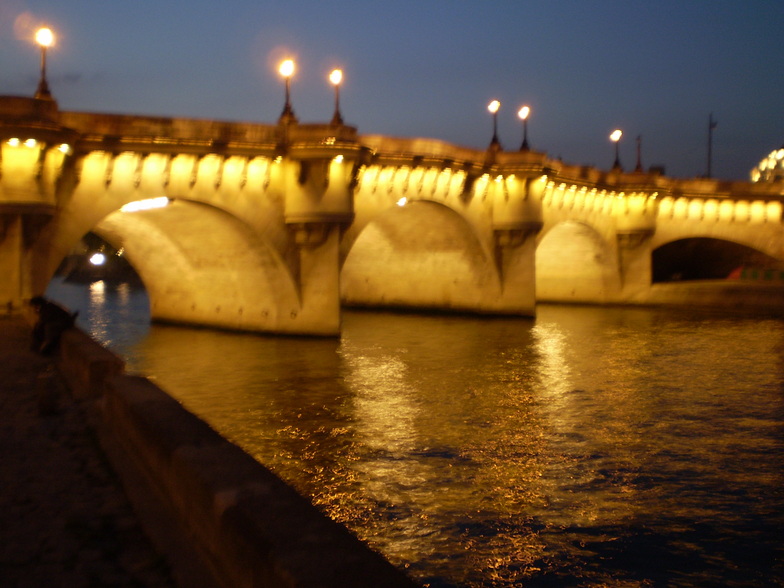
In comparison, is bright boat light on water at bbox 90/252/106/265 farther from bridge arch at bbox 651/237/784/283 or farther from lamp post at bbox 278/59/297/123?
lamp post at bbox 278/59/297/123

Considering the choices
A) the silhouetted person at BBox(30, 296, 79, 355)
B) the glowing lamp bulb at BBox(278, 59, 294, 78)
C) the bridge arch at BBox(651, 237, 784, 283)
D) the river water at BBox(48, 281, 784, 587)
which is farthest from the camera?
the bridge arch at BBox(651, 237, 784, 283)

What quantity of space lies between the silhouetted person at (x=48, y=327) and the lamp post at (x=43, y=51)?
657 cm

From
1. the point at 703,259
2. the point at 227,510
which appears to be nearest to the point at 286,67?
the point at 227,510

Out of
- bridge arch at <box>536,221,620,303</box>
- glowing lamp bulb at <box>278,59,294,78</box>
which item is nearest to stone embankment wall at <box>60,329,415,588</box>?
glowing lamp bulb at <box>278,59,294,78</box>

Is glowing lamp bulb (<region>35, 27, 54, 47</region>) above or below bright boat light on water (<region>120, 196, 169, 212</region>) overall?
above

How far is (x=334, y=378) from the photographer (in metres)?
18.2

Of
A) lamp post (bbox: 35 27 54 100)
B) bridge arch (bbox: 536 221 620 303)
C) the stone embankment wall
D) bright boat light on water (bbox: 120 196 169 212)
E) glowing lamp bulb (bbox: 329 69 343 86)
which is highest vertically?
glowing lamp bulb (bbox: 329 69 343 86)

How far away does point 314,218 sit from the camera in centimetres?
2295

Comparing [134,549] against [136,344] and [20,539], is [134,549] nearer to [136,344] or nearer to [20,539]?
[20,539]

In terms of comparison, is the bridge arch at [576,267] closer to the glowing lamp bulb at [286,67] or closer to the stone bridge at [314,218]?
the stone bridge at [314,218]

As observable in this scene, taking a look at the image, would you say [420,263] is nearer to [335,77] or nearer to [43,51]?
[335,77]

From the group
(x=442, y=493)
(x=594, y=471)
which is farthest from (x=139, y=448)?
(x=594, y=471)

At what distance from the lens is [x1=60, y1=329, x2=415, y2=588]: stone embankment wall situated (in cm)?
347

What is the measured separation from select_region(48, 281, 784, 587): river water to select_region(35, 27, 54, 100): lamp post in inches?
256
